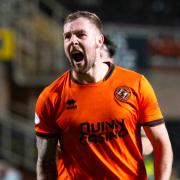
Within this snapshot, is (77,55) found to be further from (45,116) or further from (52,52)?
(52,52)

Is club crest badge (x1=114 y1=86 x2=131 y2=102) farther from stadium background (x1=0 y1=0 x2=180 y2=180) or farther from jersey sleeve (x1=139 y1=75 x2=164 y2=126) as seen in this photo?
stadium background (x1=0 y1=0 x2=180 y2=180)

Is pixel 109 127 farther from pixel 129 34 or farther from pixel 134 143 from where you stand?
pixel 129 34

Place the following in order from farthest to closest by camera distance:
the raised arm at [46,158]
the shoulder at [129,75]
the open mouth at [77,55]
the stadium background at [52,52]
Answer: the stadium background at [52,52], the raised arm at [46,158], the shoulder at [129,75], the open mouth at [77,55]

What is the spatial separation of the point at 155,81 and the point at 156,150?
13.5 meters

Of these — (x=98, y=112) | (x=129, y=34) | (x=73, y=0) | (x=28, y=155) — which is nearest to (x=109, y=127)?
(x=98, y=112)

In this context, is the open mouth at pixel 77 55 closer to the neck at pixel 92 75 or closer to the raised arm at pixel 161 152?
the neck at pixel 92 75

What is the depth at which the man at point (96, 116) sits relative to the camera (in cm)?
402

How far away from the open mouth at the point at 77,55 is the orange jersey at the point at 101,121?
0.66ft

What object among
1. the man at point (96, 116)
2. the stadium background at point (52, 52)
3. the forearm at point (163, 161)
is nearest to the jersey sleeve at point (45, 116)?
the man at point (96, 116)

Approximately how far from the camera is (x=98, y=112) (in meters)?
4.07

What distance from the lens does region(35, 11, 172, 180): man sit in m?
4.02

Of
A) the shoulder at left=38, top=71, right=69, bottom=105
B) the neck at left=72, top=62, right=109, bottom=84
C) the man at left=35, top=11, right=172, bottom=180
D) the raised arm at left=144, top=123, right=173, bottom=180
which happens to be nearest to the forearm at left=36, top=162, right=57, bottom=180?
the man at left=35, top=11, right=172, bottom=180

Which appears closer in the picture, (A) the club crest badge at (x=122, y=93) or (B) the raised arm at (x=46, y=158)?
(A) the club crest badge at (x=122, y=93)

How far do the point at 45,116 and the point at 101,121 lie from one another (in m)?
0.34
